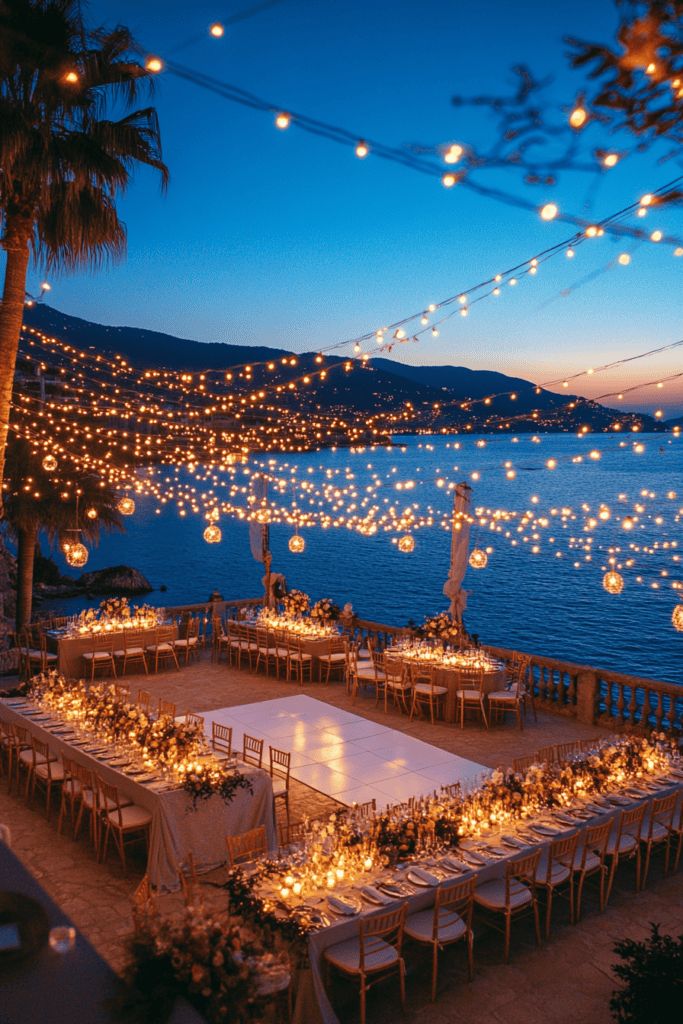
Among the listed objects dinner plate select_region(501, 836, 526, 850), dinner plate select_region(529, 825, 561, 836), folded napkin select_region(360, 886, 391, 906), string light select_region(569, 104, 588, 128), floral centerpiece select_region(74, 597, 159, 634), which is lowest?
folded napkin select_region(360, 886, 391, 906)

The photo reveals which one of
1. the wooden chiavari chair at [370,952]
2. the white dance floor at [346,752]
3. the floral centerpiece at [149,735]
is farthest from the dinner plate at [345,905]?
the white dance floor at [346,752]

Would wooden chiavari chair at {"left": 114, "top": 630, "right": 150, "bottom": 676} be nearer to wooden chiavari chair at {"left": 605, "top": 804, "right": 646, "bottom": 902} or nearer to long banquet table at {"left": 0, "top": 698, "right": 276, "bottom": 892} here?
long banquet table at {"left": 0, "top": 698, "right": 276, "bottom": 892}

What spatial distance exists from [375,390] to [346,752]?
50428 mm

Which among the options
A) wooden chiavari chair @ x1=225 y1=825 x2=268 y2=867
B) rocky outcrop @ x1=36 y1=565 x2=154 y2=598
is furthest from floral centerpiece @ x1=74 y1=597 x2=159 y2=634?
rocky outcrop @ x1=36 y1=565 x2=154 y2=598

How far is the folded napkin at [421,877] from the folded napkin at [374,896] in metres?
0.34

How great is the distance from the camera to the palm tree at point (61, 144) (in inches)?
290

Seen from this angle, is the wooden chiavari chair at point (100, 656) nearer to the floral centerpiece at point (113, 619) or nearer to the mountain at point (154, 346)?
the floral centerpiece at point (113, 619)

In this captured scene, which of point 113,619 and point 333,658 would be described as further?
point 113,619

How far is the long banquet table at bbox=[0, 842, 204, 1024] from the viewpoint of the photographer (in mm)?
2793

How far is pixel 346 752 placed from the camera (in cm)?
1076

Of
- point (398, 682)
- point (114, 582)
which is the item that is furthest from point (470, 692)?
point (114, 582)

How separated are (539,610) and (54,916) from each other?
38.0 m

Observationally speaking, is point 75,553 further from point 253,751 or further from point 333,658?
point 253,751

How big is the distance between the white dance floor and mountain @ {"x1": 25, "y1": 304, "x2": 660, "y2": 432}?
4.57 metres
